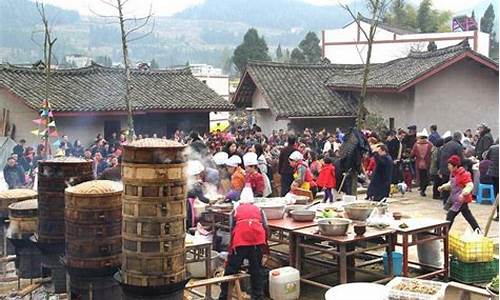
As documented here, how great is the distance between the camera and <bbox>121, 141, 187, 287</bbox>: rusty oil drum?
245 inches

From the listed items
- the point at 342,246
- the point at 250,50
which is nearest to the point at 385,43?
the point at 250,50

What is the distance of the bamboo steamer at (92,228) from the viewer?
702cm

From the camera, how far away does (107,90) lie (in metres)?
24.1

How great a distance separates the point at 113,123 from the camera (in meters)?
23.2

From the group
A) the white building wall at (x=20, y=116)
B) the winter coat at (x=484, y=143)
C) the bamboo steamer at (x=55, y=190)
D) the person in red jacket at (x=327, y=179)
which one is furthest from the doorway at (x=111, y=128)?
the bamboo steamer at (x=55, y=190)

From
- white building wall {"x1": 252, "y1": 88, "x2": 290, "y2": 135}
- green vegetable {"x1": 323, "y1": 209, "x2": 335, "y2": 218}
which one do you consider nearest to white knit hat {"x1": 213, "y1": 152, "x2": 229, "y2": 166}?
green vegetable {"x1": 323, "y1": 209, "x2": 335, "y2": 218}

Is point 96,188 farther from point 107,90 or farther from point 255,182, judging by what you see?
point 107,90

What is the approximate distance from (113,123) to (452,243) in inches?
650

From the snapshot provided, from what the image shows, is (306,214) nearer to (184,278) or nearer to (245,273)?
(245,273)

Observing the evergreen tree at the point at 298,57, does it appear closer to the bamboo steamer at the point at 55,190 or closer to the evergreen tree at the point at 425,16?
the evergreen tree at the point at 425,16

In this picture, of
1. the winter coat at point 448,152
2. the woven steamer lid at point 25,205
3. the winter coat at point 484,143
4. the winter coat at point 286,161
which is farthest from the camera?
the winter coat at point 484,143

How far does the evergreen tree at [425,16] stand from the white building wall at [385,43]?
51.8 feet

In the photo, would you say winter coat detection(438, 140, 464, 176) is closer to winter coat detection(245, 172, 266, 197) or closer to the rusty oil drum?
winter coat detection(245, 172, 266, 197)

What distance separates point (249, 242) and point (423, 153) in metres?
9.51
